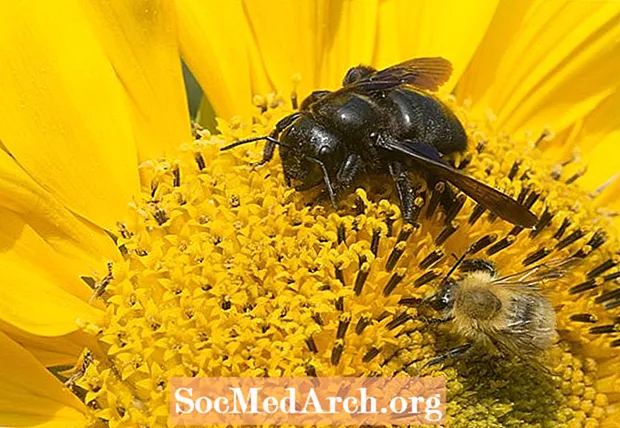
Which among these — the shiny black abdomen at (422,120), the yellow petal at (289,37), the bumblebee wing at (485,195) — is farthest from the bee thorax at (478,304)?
the yellow petal at (289,37)

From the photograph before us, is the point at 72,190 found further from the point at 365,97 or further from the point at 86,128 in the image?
the point at 365,97

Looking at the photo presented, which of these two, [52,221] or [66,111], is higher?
[66,111]

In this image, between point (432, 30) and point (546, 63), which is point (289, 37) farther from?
point (546, 63)

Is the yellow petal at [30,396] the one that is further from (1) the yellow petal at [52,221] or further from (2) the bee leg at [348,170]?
(2) the bee leg at [348,170]

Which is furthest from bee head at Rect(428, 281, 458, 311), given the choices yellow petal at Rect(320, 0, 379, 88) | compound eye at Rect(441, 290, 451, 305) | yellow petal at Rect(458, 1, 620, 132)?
yellow petal at Rect(458, 1, 620, 132)

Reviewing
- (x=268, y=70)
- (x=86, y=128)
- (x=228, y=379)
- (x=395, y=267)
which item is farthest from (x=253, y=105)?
(x=228, y=379)

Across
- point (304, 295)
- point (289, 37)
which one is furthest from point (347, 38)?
point (304, 295)
